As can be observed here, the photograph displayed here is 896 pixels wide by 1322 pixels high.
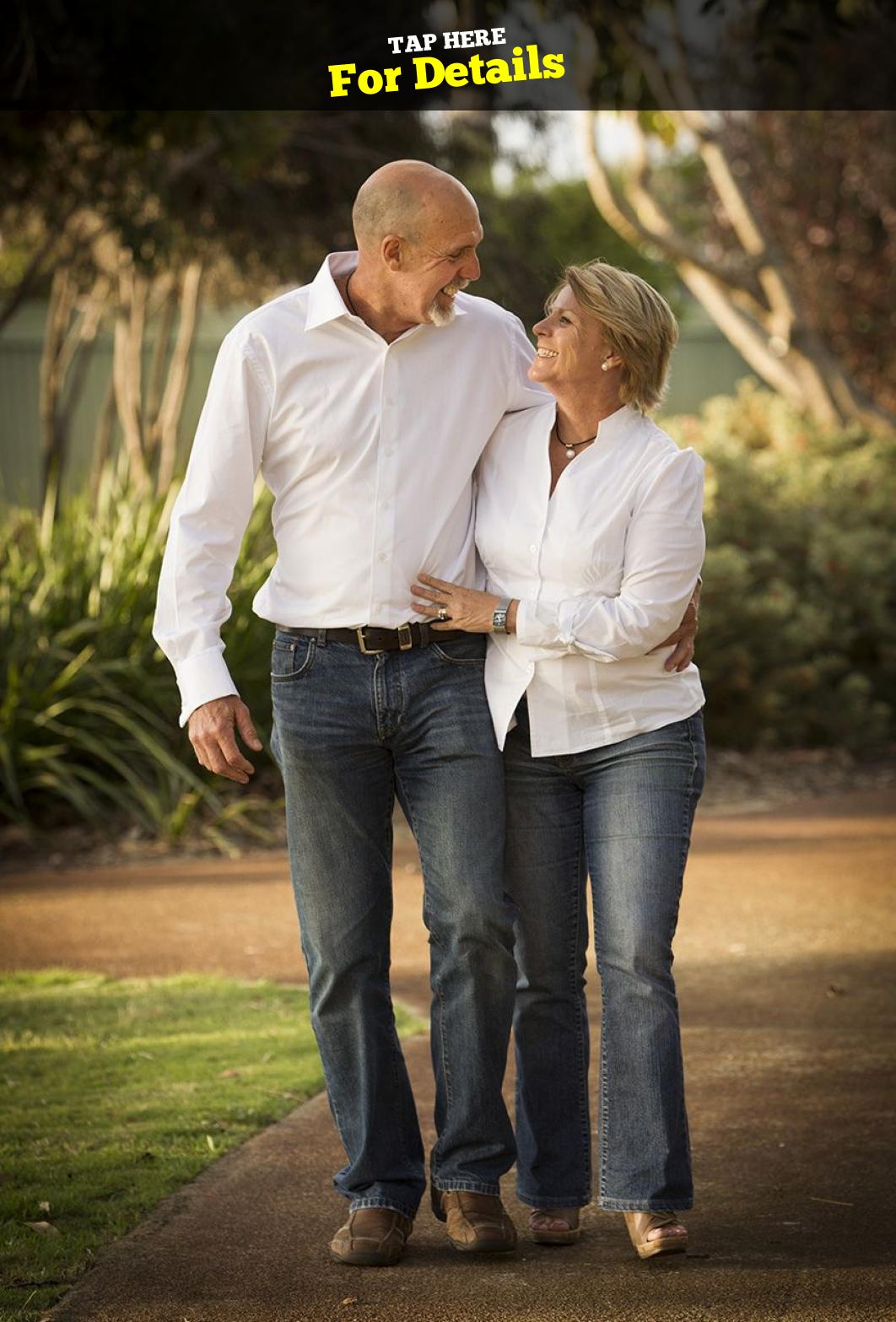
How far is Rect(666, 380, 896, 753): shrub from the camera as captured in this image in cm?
1036

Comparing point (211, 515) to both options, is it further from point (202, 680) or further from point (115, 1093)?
point (115, 1093)

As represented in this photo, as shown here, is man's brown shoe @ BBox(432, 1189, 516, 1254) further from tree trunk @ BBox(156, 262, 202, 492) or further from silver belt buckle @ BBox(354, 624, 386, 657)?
tree trunk @ BBox(156, 262, 202, 492)

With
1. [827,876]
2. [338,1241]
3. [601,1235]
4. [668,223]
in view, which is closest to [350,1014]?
[338,1241]

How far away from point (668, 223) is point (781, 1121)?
10.3m

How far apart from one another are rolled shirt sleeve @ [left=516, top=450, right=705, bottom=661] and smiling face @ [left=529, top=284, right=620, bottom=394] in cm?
25

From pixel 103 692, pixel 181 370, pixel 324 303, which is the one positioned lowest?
pixel 103 692

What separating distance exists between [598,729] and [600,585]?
0.29 meters

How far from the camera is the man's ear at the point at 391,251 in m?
3.65

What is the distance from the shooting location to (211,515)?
145 inches

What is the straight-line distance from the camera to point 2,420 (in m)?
21.5

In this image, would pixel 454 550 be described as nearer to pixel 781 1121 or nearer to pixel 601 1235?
pixel 601 1235

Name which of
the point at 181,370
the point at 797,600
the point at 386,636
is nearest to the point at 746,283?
the point at 797,600

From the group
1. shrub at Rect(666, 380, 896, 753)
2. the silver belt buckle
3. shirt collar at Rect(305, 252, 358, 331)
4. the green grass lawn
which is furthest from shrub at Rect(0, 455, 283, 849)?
shirt collar at Rect(305, 252, 358, 331)

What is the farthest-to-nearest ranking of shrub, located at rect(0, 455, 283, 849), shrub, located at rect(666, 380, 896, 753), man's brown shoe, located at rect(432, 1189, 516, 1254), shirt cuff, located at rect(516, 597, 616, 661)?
shrub, located at rect(666, 380, 896, 753)
shrub, located at rect(0, 455, 283, 849)
man's brown shoe, located at rect(432, 1189, 516, 1254)
shirt cuff, located at rect(516, 597, 616, 661)
